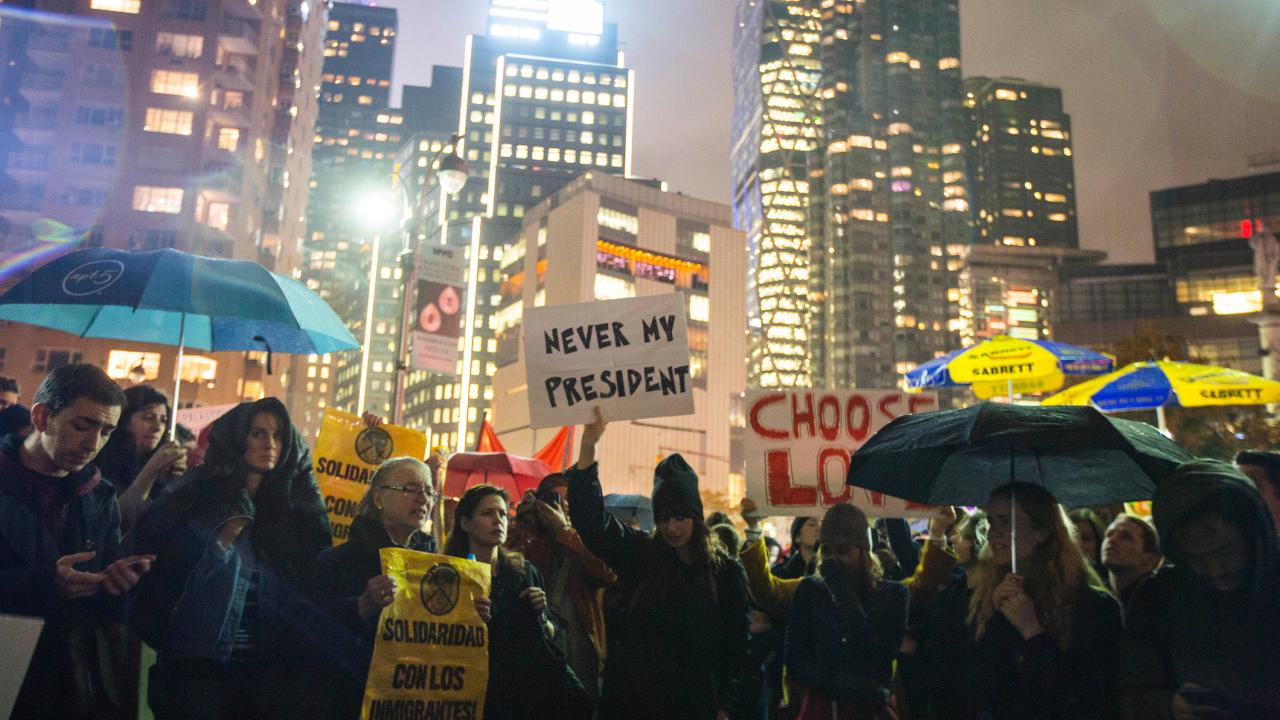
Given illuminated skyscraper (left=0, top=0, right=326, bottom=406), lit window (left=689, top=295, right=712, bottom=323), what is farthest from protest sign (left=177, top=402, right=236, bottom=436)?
lit window (left=689, top=295, right=712, bottom=323)

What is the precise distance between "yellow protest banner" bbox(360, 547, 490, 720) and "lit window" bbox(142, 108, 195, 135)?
7372 cm

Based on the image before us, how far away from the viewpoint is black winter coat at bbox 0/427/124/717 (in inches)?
162

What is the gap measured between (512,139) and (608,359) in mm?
136596

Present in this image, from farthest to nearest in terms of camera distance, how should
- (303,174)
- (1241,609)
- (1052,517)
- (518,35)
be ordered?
(518,35) → (303,174) → (1052,517) → (1241,609)

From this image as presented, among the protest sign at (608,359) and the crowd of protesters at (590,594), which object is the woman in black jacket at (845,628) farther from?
the protest sign at (608,359)

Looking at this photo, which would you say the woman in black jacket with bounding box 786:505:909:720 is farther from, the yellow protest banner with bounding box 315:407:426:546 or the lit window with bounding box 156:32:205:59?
the lit window with bounding box 156:32:205:59

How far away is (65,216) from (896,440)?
2905 inches

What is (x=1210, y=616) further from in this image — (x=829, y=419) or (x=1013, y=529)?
(x=829, y=419)

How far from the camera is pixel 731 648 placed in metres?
5.41

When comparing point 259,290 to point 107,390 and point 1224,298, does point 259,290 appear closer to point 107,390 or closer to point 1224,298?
point 107,390

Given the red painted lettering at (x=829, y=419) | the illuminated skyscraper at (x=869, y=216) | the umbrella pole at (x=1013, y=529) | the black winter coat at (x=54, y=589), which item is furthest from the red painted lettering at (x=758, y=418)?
the illuminated skyscraper at (x=869, y=216)

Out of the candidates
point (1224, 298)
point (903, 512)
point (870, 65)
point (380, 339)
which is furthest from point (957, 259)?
point (903, 512)

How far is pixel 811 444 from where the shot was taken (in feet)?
27.2

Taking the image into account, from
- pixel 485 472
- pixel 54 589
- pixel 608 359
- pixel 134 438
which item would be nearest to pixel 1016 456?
pixel 608 359
